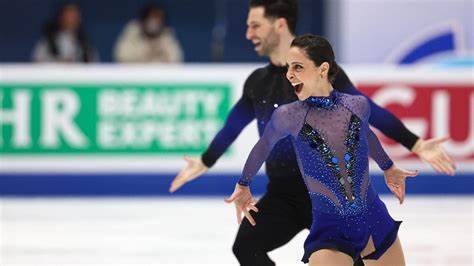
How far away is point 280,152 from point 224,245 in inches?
79.9

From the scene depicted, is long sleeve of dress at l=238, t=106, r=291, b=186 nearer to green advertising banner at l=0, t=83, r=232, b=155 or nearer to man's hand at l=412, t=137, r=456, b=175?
man's hand at l=412, t=137, r=456, b=175

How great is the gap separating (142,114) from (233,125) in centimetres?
461

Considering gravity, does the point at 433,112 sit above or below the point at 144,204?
above

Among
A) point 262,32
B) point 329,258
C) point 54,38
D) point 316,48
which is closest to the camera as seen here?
point 329,258

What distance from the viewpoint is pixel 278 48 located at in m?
4.52

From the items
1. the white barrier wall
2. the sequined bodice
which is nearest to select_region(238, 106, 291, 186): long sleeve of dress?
the sequined bodice

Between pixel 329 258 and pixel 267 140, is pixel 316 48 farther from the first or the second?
pixel 329 258

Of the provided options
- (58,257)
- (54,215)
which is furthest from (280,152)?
(54,215)

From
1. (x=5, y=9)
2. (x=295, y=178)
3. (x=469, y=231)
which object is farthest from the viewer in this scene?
(x=5, y=9)

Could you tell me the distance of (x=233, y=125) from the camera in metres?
4.57

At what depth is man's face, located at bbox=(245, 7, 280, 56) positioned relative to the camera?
4.54 m

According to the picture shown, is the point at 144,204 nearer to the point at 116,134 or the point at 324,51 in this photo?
the point at 116,134

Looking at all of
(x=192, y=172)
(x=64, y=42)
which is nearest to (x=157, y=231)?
(x=192, y=172)

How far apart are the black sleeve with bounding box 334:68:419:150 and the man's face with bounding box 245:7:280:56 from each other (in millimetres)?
416
